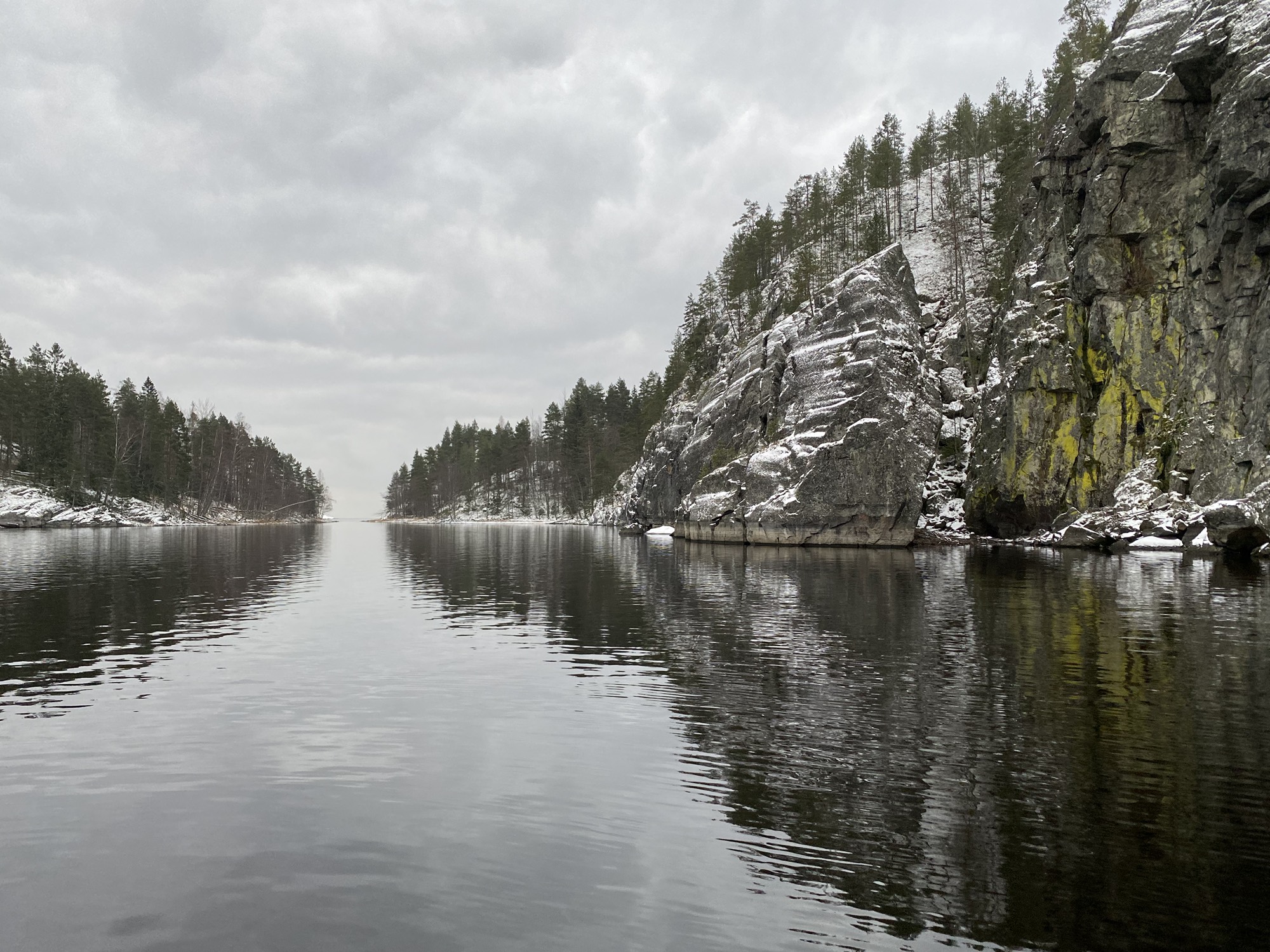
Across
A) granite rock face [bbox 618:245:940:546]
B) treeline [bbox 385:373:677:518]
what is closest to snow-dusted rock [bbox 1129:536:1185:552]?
granite rock face [bbox 618:245:940:546]

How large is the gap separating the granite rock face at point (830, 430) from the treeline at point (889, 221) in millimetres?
13144

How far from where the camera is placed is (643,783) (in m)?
10.0

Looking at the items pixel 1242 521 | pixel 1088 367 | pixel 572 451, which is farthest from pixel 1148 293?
pixel 572 451

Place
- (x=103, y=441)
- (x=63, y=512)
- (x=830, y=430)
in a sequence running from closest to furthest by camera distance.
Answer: (x=830, y=430)
(x=63, y=512)
(x=103, y=441)

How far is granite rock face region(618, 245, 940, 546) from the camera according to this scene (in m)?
56.6

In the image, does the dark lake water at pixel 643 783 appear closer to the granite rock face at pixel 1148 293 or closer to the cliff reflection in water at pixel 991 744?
the cliff reflection in water at pixel 991 744

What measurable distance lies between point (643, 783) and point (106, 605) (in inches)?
1019

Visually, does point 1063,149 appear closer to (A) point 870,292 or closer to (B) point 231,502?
(A) point 870,292

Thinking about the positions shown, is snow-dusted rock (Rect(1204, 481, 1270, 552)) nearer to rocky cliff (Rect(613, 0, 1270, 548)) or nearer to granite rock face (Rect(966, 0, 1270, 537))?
rocky cliff (Rect(613, 0, 1270, 548))

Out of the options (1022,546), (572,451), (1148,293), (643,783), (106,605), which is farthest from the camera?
(572,451)

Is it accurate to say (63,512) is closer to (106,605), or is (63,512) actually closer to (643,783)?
(106,605)

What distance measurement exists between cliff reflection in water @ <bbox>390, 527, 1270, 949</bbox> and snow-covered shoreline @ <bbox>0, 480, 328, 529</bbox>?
10339cm

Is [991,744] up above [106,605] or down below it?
below

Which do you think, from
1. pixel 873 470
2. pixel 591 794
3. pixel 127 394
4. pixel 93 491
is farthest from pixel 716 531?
pixel 127 394
